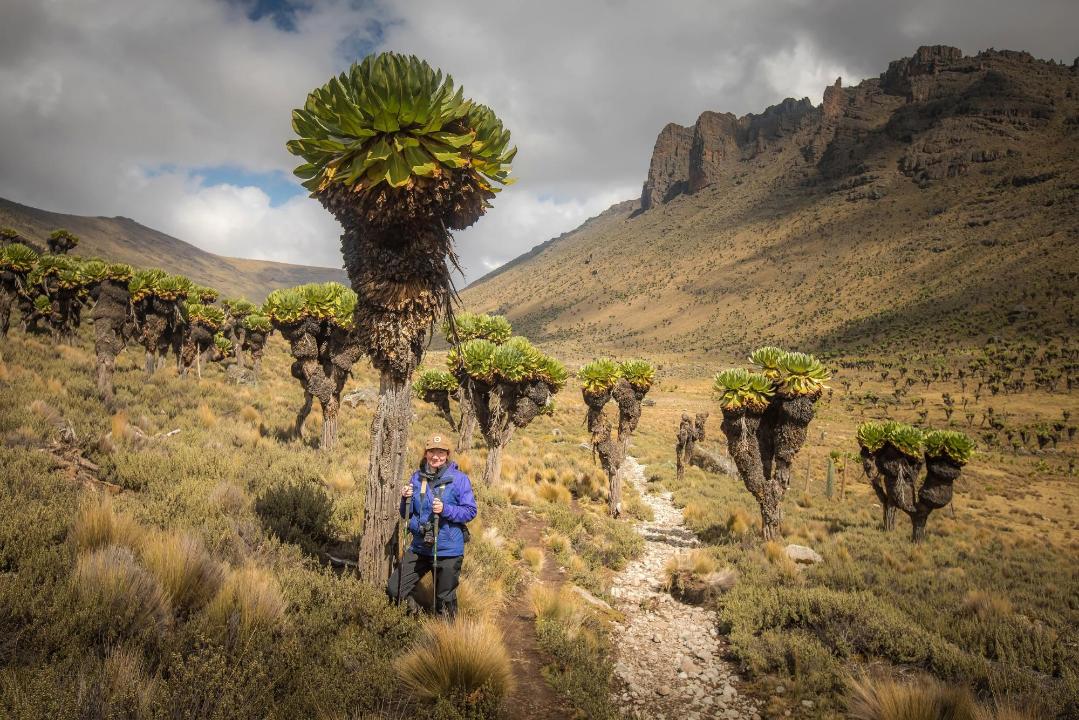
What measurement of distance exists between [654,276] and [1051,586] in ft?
464

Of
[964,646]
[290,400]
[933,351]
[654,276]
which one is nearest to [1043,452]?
[933,351]

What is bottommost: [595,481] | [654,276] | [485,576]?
[595,481]

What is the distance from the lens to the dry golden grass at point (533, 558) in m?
9.23

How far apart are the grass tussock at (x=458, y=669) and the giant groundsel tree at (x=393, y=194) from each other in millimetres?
1498

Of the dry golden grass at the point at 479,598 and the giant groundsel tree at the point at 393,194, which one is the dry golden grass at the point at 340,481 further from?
the giant groundsel tree at the point at 393,194

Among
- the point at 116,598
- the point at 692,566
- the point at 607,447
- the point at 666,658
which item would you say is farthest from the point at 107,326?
the point at 692,566

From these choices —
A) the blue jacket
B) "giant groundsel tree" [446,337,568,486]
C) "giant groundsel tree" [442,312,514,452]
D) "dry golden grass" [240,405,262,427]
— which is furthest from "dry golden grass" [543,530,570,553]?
"dry golden grass" [240,405,262,427]

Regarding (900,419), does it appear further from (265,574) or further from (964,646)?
(265,574)

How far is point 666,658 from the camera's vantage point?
700 cm

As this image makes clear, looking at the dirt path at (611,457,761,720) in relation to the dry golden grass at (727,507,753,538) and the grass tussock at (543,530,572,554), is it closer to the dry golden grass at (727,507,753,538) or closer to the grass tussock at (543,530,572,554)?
the grass tussock at (543,530,572,554)

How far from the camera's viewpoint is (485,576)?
758 cm

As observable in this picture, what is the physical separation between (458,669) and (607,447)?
1188cm

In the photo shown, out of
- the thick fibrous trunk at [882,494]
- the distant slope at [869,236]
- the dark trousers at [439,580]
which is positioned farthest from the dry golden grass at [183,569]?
the distant slope at [869,236]

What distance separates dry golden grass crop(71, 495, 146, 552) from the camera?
4316 mm
